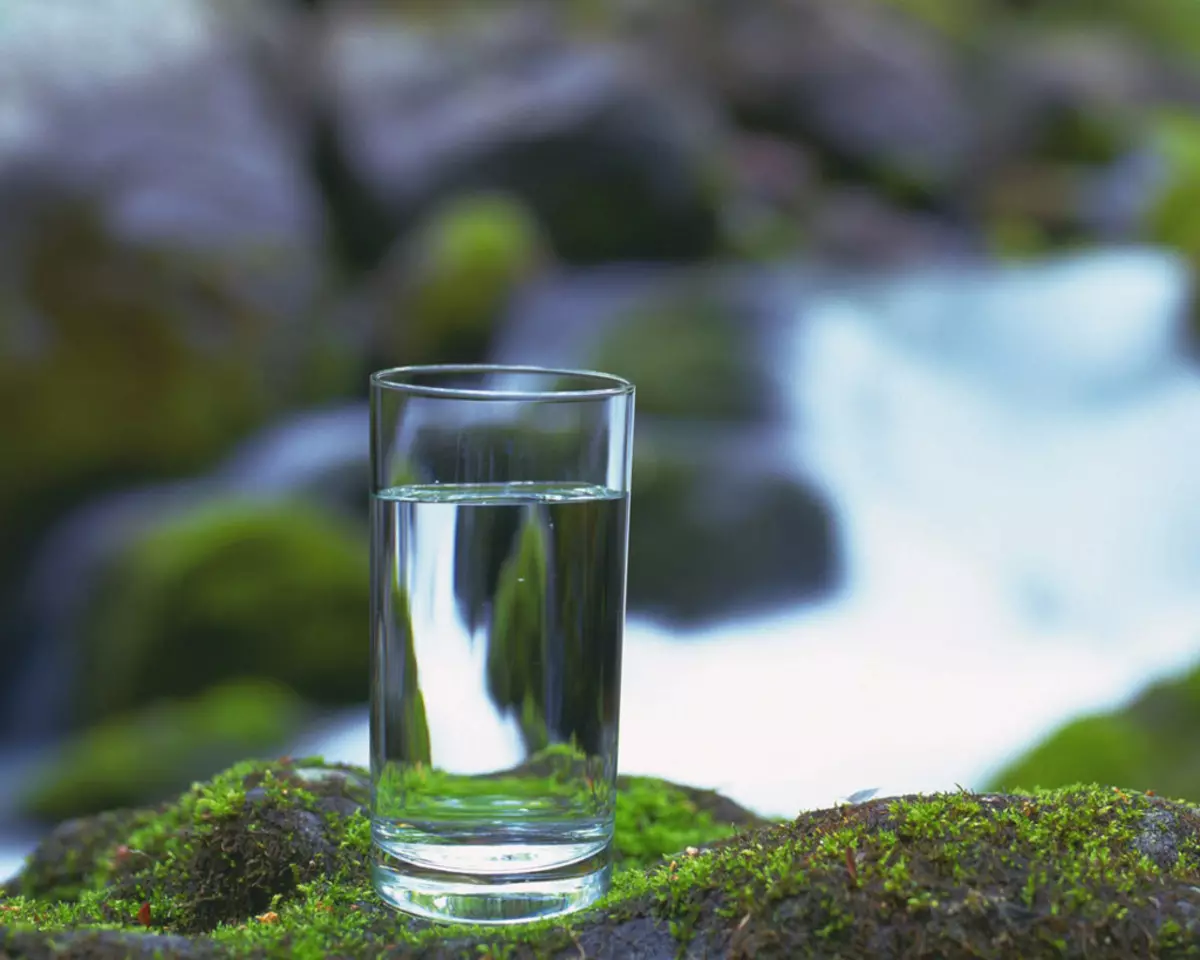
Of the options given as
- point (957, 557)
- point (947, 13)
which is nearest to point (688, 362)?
point (957, 557)

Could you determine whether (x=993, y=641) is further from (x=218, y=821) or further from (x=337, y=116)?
(x=337, y=116)

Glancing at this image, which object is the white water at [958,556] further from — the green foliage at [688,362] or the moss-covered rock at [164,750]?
the green foliage at [688,362]

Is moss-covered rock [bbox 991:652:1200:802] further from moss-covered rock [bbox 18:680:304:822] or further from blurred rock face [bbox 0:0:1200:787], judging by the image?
moss-covered rock [bbox 18:680:304:822]

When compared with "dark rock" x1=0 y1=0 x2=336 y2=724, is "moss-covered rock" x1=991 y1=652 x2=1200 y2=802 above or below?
below

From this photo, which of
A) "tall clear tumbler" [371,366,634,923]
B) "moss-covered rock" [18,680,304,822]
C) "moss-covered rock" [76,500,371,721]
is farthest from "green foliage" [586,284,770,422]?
"tall clear tumbler" [371,366,634,923]

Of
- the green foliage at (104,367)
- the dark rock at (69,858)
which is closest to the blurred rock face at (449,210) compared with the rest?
the green foliage at (104,367)
